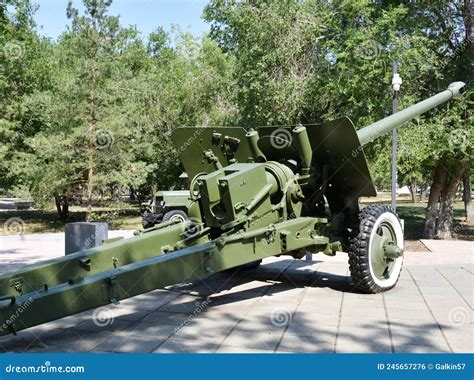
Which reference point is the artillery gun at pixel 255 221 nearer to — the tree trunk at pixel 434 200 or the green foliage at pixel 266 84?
the green foliage at pixel 266 84

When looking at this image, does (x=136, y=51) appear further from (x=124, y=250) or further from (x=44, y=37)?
(x=124, y=250)

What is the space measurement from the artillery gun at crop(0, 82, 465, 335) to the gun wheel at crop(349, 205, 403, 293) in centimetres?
1

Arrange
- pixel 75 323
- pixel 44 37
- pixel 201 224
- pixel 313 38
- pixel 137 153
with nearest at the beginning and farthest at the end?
pixel 75 323 < pixel 201 224 < pixel 313 38 < pixel 137 153 < pixel 44 37

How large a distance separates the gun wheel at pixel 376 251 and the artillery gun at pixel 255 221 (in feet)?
0.04

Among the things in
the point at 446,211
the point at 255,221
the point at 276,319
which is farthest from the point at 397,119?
the point at 446,211

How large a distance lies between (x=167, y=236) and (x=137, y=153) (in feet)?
45.0

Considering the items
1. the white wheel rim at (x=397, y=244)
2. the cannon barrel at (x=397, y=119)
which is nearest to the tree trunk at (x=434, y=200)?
the cannon barrel at (x=397, y=119)

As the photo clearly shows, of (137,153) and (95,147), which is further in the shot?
(137,153)

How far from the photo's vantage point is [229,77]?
22.8 m

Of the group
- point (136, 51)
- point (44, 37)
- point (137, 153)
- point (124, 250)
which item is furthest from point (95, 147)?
point (44, 37)

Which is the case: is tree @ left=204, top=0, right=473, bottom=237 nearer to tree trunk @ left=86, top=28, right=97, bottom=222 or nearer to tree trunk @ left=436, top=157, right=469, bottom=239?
tree trunk @ left=436, top=157, right=469, bottom=239

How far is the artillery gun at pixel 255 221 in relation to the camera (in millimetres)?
4395

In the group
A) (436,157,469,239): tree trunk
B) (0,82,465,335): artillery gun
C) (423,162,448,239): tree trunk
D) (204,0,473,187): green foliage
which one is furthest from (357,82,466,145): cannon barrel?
(436,157,469,239): tree trunk

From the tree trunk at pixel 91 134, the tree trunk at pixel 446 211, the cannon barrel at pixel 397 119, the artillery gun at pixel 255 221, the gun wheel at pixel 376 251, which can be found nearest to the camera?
the artillery gun at pixel 255 221
